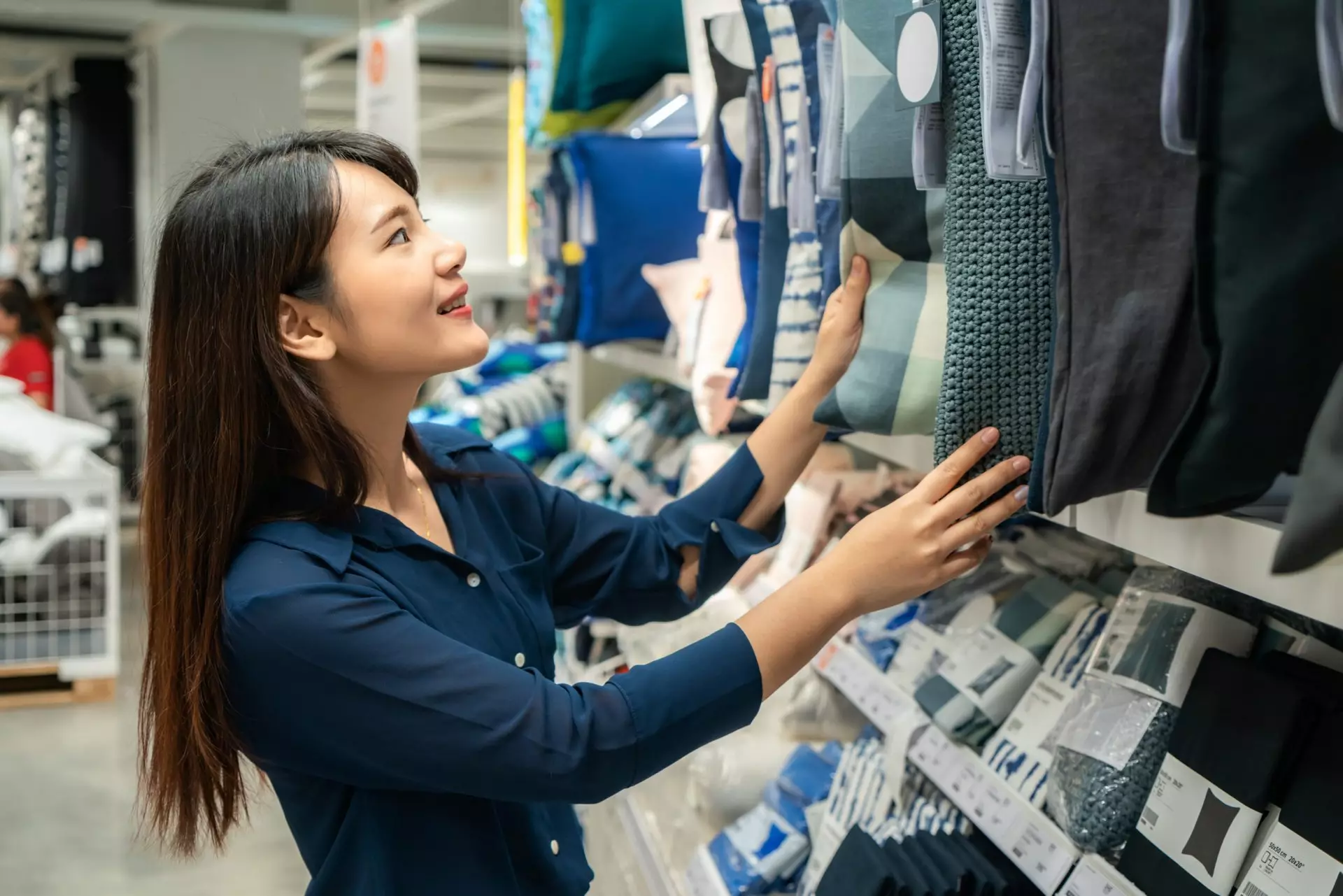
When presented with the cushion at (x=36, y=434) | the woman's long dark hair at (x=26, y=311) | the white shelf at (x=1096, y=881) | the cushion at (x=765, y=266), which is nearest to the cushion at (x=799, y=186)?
the cushion at (x=765, y=266)

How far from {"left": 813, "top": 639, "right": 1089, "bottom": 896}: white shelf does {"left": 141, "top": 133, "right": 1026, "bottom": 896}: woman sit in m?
0.30

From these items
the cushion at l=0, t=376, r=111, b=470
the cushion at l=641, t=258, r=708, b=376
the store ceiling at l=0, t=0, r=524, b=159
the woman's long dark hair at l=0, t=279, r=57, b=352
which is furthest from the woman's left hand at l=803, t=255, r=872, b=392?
the woman's long dark hair at l=0, t=279, r=57, b=352

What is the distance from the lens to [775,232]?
161cm

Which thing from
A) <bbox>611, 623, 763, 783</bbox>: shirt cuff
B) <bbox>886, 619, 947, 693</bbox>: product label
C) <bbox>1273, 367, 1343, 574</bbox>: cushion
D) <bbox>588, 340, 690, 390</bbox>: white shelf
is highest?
<bbox>1273, 367, 1343, 574</bbox>: cushion

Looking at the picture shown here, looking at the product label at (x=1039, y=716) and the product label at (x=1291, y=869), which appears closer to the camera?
the product label at (x=1291, y=869)

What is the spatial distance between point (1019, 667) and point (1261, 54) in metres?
0.98

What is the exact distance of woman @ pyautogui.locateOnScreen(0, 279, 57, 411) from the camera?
252 inches

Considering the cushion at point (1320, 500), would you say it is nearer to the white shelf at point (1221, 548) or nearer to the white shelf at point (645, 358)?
the white shelf at point (1221, 548)

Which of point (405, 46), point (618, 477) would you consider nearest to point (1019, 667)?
point (618, 477)

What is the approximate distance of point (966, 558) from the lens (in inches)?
47.6

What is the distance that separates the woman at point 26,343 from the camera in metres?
6.41

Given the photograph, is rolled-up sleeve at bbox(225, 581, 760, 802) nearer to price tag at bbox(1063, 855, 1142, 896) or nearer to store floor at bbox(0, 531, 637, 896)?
price tag at bbox(1063, 855, 1142, 896)

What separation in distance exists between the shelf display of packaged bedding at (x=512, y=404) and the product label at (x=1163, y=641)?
2.86 m

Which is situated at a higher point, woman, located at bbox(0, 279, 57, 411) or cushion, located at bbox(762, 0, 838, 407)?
cushion, located at bbox(762, 0, 838, 407)
